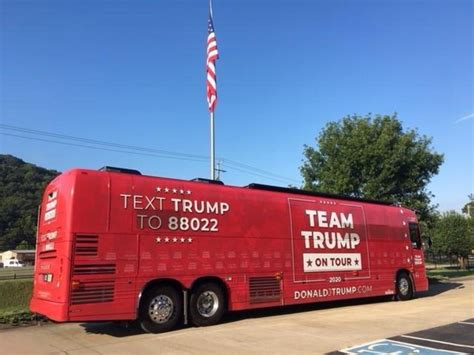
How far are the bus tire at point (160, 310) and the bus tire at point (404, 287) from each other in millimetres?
9810

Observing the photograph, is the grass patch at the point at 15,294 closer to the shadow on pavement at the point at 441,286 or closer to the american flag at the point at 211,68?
the american flag at the point at 211,68

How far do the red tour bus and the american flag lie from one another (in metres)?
6.72

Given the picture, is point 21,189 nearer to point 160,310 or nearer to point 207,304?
point 207,304

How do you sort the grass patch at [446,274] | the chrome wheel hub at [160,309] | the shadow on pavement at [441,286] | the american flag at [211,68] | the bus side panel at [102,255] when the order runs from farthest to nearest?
1. the grass patch at [446,274]
2. the shadow on pavement at [441,286]
3. the american flag at [211,68]
4. the chrome wheel hub at [160,309]
5. the bus side panel at [102,255]

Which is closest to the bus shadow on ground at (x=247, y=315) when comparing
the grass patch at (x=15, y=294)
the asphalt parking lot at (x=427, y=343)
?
the asphalt parking lot at (x=427, y=343)

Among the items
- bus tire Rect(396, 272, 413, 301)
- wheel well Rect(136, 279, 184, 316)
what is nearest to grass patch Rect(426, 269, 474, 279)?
bus tire Rect(396, 272, 413, 301)

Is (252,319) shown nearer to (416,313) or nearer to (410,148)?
(416,313)

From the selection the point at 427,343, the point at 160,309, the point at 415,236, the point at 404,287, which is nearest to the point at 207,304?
the point at 160,309

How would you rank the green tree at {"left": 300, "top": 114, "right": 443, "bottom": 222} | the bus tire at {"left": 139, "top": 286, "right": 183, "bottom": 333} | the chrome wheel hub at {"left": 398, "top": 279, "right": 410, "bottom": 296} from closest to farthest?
the bus tire at {"left": 139, "top": 286, "right": 183, "bottom": 333}
the chrome wheel hub at {"left": 398, "top": 279, "right": 410, "bottom": 296}
the green tree at {"left": 300, "top": 114, "right": 443, "bottom": 222}

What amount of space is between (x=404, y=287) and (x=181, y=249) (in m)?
10.2

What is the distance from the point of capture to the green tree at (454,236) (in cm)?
4684

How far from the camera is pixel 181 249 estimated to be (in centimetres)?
1185

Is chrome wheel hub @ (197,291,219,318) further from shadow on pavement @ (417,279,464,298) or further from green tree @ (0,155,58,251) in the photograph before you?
green tree @ (0,155,58,251)

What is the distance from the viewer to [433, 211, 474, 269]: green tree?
46844 mm
